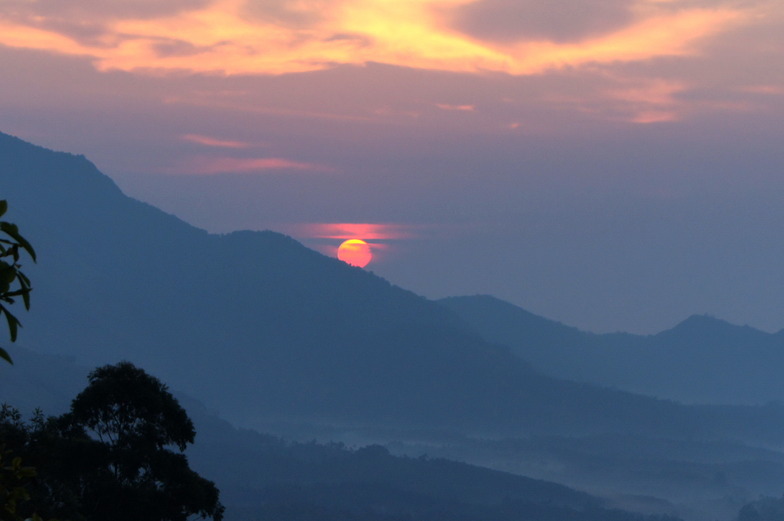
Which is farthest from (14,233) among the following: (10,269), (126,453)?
(126,453)

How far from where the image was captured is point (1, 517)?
1281 cm

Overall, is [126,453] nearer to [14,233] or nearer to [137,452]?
[137,452]

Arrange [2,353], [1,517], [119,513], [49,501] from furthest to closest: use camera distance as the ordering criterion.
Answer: [119,513]
[49,501]
[1,517]
[2,353]

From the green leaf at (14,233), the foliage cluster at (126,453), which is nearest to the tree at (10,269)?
the green leaf at (14,233)

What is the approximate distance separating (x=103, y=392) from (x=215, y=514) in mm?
7040

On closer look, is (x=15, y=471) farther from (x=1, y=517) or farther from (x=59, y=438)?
(x=59, y=438)

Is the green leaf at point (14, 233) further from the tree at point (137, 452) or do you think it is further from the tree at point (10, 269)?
the tree at point (137, 452)

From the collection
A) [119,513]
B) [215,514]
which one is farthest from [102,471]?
[215,514]

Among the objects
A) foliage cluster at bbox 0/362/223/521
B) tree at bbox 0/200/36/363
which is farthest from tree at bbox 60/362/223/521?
tree at bbox 0/200/36/363

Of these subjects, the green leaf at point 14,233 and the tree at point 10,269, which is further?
the tree at point 10,269

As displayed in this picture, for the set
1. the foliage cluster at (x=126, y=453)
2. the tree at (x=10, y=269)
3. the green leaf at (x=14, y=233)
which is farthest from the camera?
the foliage cluster at (x=126, y=453)

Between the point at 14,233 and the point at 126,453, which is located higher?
the point at 126,453

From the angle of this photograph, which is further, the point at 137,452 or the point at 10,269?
the point at 137,452

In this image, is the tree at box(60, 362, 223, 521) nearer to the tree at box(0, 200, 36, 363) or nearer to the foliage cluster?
the foliage cluster
